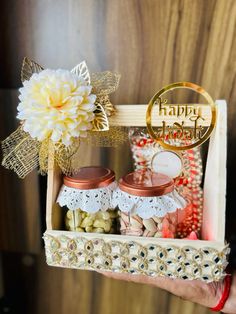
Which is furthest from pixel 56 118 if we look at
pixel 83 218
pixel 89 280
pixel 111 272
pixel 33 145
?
pixel 89 280

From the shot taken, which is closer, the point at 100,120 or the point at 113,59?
the point at 100,120

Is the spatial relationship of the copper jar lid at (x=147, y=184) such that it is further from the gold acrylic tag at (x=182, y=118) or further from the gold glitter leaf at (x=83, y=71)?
the gold glitter leaf at (x=83, y=71)

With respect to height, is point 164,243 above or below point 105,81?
below

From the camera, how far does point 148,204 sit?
57 centimetres

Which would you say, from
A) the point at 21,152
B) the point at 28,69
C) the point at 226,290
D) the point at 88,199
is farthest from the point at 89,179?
the point at 226,290

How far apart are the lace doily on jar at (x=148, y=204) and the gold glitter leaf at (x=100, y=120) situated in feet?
0.43

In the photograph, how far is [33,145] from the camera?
62cm

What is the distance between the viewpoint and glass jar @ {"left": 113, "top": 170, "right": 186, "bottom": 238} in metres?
0.58

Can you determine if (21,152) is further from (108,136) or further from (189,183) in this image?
(189,183)

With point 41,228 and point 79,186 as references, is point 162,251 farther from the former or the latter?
point 41,228

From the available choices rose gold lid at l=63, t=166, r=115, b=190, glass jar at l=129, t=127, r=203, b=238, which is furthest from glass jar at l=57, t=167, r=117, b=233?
glass jar at l=129, t=127, r=203, b=238

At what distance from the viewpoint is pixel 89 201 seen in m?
0.60

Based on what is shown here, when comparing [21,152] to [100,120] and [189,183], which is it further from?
[189,183]

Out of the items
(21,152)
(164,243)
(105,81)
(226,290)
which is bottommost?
(226,290)
